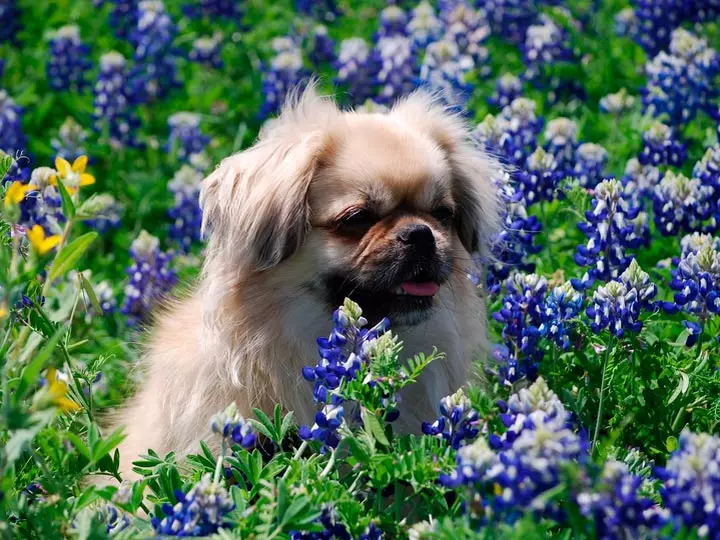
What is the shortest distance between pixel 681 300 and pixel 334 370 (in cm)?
115

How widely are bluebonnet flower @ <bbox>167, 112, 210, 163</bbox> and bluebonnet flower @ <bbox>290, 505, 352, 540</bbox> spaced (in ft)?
11.0

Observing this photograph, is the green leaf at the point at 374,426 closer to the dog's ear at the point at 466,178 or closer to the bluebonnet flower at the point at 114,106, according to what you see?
the dog's ear at the point at 466,178

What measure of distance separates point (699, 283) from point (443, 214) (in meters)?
0.82

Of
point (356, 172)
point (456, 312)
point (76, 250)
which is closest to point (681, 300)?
point (456, 312)

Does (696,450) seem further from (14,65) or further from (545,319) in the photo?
(14,65)

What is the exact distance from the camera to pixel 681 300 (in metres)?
2.94

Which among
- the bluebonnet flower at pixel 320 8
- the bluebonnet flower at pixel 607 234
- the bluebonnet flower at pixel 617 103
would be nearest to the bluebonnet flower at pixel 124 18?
the bluebonnet flower at pixel 320 8

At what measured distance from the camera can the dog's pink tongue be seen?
3064 millimetres

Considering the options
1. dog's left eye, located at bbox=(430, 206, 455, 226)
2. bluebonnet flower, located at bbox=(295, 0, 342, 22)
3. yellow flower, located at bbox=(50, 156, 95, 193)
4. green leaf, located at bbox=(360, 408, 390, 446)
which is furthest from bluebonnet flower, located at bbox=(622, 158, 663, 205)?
bluebonnet flower, located at bbox=(295, 0, 342, 22)

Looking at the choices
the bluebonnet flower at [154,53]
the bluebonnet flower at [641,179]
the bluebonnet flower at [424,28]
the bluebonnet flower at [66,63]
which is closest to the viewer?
the bluebonnet flower at [641,179]

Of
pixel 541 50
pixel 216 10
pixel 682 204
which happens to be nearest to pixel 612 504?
pixel 682 204

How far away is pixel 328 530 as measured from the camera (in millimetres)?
2229

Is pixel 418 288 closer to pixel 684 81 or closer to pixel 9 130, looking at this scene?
pixel 684 81

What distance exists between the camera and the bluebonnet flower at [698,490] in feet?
5.94
